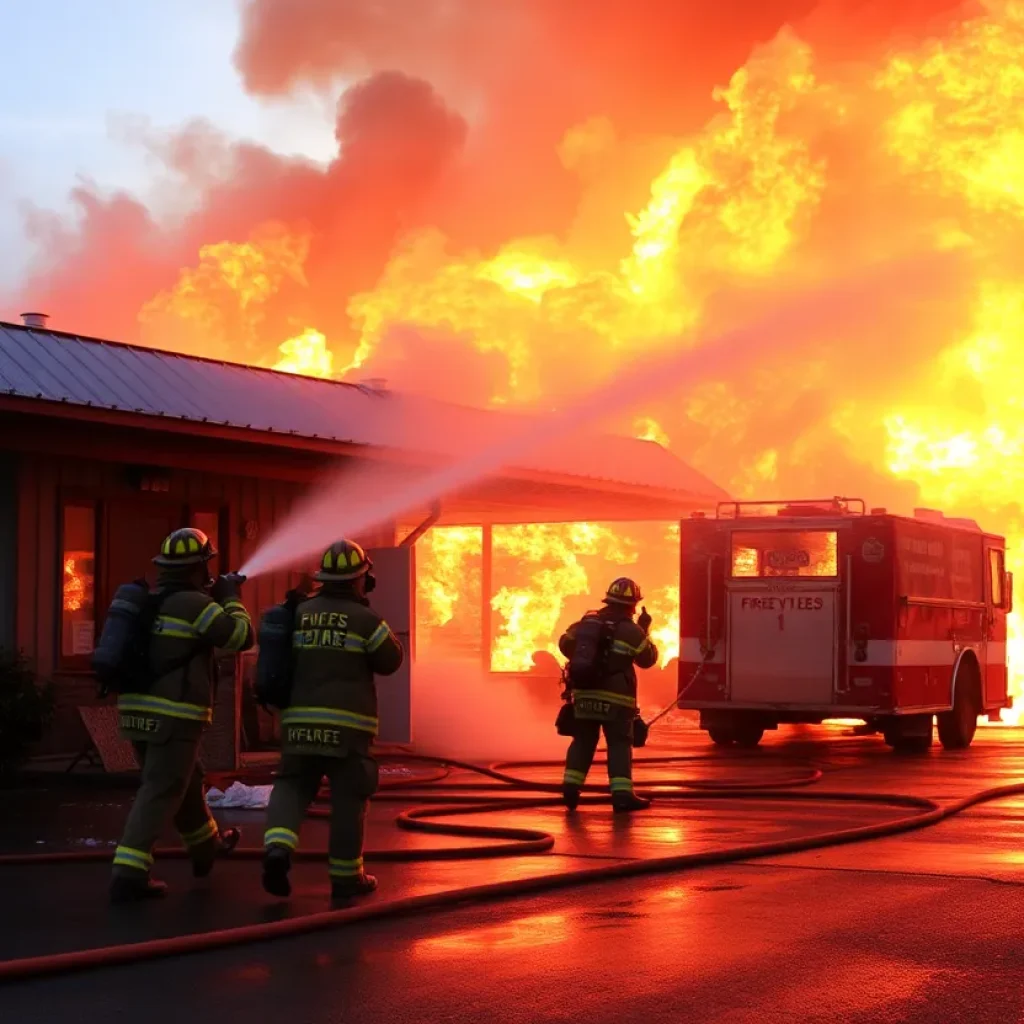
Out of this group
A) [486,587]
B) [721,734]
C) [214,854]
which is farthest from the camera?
[486,587]

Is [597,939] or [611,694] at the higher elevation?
[611,694]

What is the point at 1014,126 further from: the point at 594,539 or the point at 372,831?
the point at 372,831

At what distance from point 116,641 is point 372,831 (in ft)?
10.6

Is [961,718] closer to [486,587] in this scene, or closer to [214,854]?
[486,587]

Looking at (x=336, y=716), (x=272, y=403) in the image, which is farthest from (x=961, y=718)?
(x=336, y=716)

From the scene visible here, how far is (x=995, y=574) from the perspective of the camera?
71.8 feet

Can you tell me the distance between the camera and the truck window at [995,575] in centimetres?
A: 2167

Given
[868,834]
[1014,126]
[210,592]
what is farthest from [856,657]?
[1014,126]

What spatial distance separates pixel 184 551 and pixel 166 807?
121 centimetres

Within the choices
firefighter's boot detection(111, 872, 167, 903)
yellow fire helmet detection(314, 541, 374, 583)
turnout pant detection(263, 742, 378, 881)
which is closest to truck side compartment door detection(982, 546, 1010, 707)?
yellow fire helmet detection(314, 541, 374, 583)

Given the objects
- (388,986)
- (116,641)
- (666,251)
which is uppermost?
(666,251)

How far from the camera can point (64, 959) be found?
6707 mm

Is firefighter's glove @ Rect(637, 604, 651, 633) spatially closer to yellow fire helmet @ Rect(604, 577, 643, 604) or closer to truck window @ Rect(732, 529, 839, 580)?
yellow fire helmet @ Rect(604, 577, 643, 604)

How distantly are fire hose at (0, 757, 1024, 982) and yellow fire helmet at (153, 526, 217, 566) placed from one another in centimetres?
161
